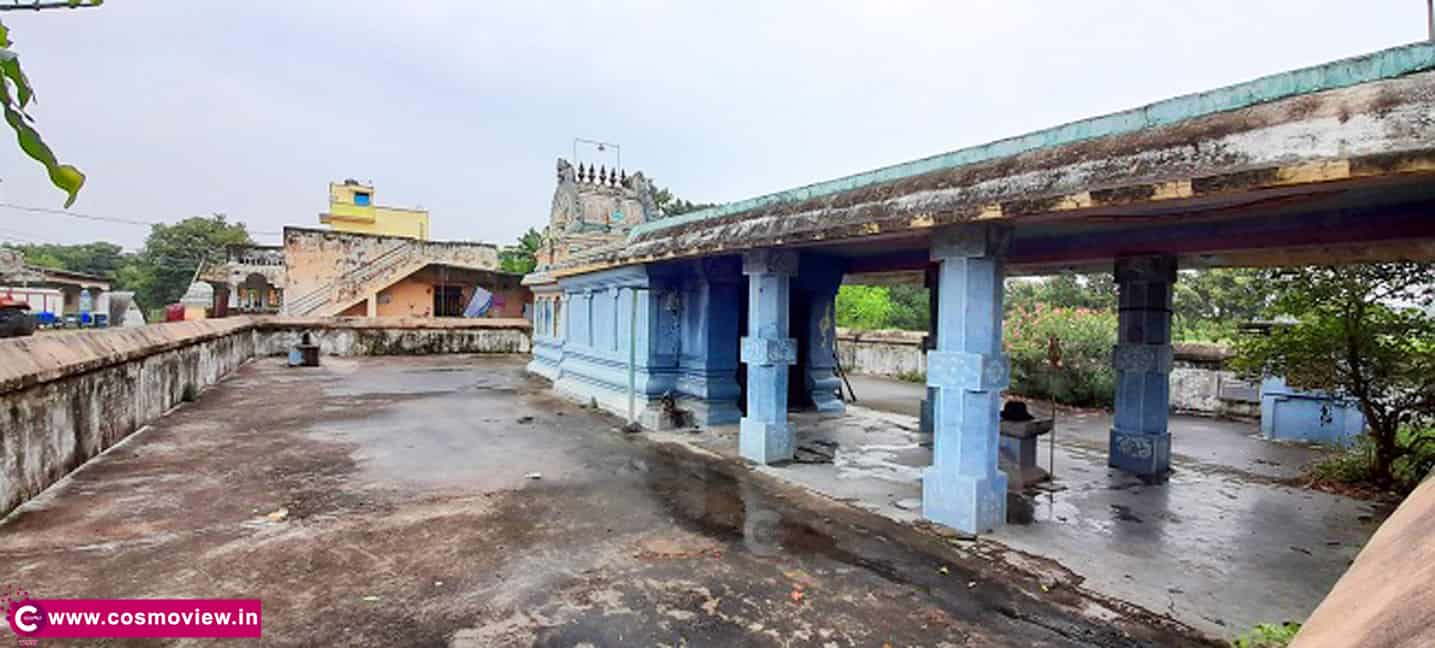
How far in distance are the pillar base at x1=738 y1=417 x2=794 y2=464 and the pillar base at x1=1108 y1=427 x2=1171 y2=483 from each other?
3840 mm

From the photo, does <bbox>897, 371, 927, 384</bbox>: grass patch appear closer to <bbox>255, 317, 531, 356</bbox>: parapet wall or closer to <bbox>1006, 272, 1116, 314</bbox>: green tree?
<bbox>1006, 272, 1116, 314</bbox>: green tree

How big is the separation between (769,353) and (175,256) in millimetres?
47777

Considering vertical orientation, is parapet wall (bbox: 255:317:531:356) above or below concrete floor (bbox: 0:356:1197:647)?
above

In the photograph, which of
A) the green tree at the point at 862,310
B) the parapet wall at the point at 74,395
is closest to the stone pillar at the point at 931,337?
the parapet wall at the point at 74,395

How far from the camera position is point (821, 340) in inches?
455

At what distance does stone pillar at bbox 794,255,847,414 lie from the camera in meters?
11.0

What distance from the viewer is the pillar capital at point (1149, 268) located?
7.07m

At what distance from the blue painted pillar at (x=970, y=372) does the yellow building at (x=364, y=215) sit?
143 feet

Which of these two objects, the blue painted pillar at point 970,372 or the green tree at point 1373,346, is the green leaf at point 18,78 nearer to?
the blue painted pillar at point 970,372

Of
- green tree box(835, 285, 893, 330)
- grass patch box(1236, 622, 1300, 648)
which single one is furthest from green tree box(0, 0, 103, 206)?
green tree box(835, 285, 893, 330)

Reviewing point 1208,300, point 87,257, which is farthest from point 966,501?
point 87,257

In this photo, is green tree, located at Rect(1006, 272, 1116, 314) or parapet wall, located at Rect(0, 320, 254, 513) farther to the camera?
green tree, located at Rect(1006, 272, 1116, 314)

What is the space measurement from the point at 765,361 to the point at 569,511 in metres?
2.86

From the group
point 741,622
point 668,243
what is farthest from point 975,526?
point 668,243
